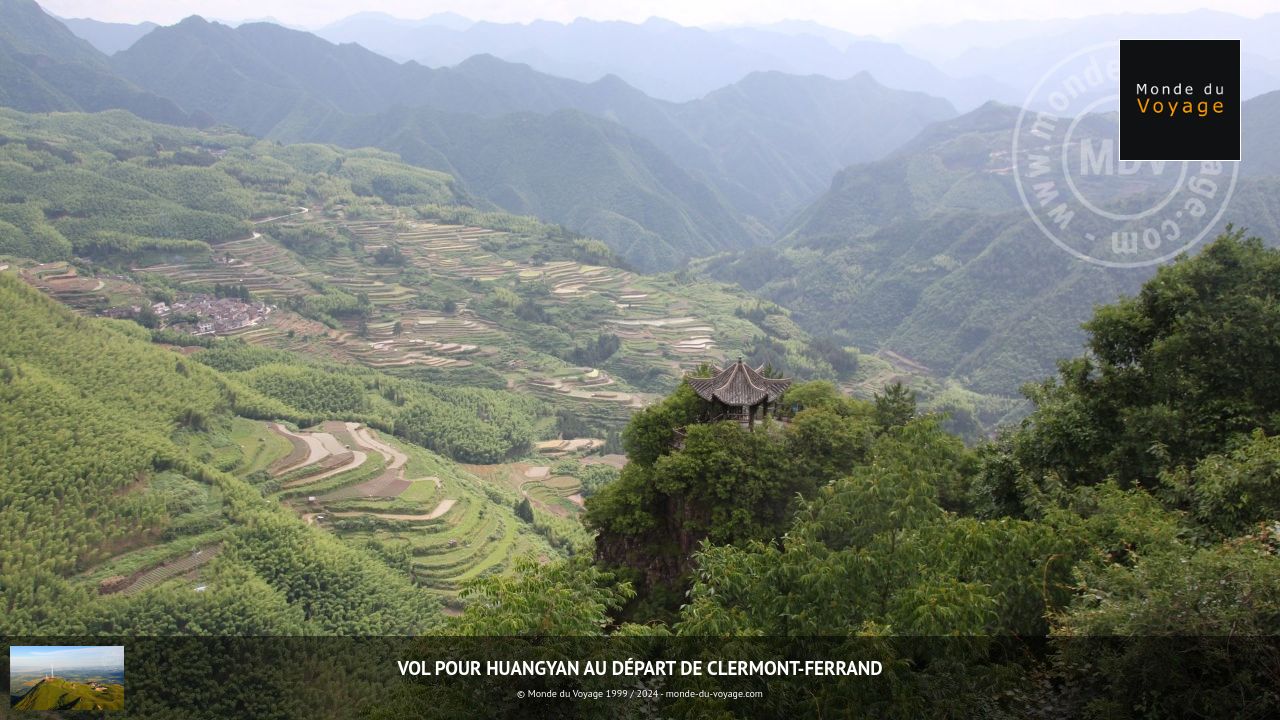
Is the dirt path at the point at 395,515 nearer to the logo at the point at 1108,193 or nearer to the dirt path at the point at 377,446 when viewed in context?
the dirt path at the point at 377,446

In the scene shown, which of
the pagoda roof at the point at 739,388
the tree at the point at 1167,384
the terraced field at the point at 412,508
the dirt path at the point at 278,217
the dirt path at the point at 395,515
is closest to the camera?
the tree at the point at 1167,384

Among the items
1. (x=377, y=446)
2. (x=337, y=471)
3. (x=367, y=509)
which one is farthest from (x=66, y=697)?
(x=377, y=446)

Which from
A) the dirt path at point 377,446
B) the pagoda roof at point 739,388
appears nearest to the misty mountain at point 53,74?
the dirt path at point 377,446

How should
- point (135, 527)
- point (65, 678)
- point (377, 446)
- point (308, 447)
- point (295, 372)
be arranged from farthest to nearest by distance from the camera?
point (295, 372)
point (377, 446)
point (308, 447)
point (135, 527)
point (65, 678)

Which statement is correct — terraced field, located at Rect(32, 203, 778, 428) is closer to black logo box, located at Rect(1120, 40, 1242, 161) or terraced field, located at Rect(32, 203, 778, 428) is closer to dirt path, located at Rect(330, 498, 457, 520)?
dirt path, located at Rect(330, 498, 457, 520)

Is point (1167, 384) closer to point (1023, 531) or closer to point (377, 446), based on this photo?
point (1023, 531)

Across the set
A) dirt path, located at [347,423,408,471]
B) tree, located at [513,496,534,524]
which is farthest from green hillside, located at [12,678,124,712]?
tree, located at [513,496,534,524]

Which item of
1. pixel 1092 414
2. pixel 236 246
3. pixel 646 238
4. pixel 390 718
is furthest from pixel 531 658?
pixel 646 238

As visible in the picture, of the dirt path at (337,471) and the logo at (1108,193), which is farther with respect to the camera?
the logo at (1108,193)
